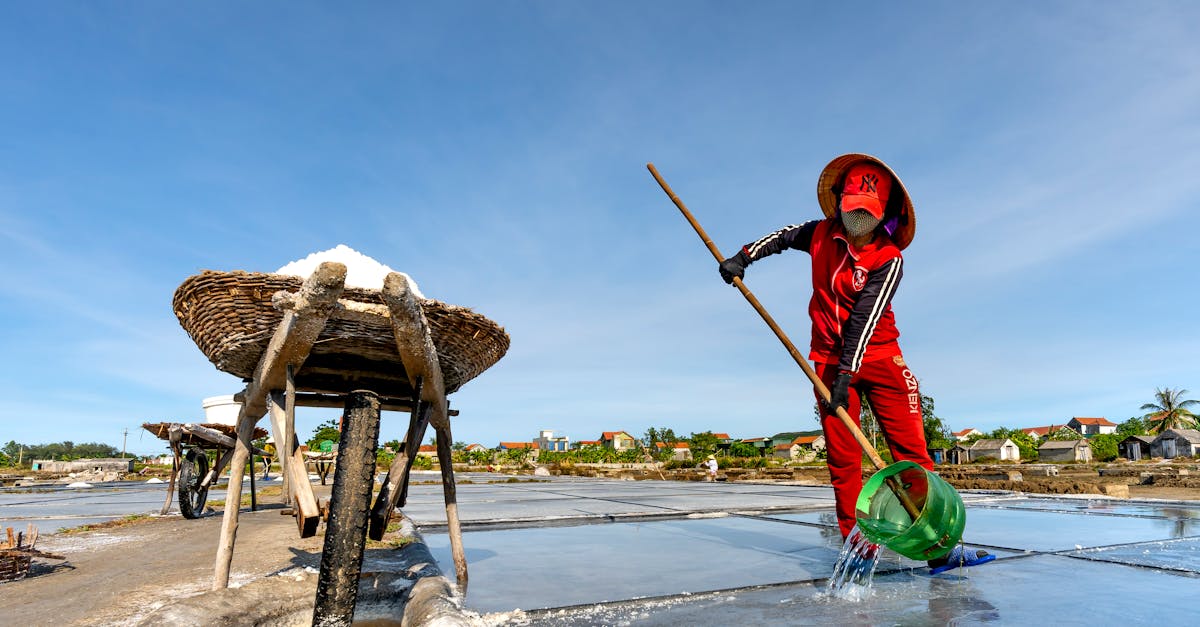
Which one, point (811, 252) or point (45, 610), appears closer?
point (45, 610)

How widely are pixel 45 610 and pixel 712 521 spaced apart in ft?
14.3

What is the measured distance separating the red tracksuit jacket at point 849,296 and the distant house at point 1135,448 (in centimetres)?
6905

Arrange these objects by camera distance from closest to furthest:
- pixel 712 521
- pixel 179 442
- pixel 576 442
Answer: pixel 712 521 < pixel 179 442 < pixel 576 442

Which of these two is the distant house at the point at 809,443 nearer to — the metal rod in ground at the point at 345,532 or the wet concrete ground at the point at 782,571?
the wet concrete ground at the point at 782,571

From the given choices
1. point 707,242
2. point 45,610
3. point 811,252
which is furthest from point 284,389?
point 811,252

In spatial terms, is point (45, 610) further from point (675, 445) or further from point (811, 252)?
point (675, 445)

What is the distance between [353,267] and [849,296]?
2.37 meters

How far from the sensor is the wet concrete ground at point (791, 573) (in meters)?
2.28

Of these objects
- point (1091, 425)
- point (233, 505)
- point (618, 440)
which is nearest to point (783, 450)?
point (618, 440)

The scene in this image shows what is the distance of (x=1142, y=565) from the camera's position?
3.05 metres

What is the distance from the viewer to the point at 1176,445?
5422 cm

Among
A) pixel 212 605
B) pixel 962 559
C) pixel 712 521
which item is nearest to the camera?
pixel 212 605

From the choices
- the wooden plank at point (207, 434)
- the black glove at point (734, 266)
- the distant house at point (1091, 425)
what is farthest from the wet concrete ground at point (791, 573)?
the distant house at point (1091, 425)

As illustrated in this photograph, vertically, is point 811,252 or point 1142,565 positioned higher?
point 811,252
